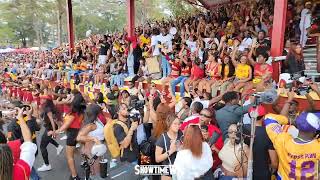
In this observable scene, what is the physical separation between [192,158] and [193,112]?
165 cm

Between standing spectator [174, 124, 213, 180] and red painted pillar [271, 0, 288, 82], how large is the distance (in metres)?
4.31

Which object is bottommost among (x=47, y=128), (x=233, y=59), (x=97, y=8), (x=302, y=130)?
(x=47, y=128)

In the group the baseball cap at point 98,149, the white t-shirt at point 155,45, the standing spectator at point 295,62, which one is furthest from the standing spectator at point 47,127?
the standing spectator at point 295,62

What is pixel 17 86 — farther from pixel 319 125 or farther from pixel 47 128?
pixel 319 125

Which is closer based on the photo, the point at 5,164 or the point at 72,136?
the point at 5,164

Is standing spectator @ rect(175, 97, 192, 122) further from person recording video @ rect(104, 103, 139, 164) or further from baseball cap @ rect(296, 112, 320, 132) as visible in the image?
baseball cap @ rect(296, 112, 320, 132)

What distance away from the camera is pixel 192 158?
353 centimetres

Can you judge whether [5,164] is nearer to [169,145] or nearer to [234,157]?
[169,145]

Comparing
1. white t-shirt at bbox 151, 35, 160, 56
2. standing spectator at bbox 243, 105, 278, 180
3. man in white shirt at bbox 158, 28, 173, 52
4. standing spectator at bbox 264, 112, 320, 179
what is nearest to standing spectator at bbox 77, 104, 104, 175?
standing spectator at bbox 243, 105, 278, 180

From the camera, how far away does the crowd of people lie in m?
3.53

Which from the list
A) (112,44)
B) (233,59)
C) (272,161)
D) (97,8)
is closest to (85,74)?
(112,44)

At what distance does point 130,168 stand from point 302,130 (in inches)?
153

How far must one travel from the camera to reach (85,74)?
14.5 metres

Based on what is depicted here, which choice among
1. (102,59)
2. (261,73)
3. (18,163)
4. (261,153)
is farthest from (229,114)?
(102,59)
